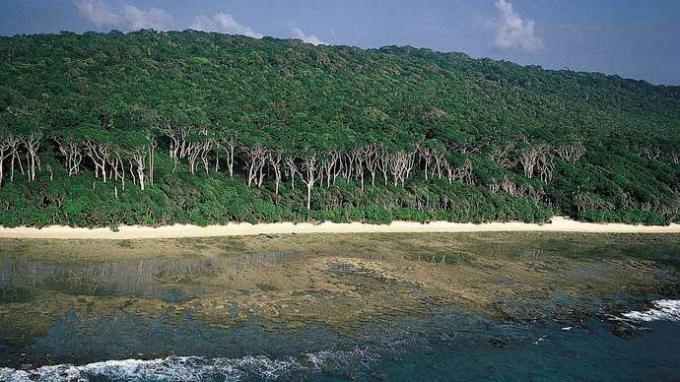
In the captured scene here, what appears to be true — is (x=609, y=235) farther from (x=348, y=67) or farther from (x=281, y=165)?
(x=348, y=67)

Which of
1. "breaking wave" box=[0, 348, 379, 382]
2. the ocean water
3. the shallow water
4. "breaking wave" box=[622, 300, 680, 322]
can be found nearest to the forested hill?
the shallow water

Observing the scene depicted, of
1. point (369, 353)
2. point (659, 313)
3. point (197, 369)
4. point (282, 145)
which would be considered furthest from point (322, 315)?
point (282, 145)

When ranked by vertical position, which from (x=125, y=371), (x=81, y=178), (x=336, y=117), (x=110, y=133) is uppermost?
(x=336, y=117)

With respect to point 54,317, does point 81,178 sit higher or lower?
higher

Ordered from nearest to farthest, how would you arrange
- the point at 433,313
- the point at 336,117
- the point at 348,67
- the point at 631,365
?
1. the point at 631,365
2. the point at 433,313
3. the point at 336,117
4. the point at 348,67

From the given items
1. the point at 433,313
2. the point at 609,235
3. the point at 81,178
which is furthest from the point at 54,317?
the point at 609,235

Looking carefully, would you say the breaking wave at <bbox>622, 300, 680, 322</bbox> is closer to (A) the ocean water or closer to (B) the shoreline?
(A) the ocean water

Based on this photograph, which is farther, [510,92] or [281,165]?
[510,92]

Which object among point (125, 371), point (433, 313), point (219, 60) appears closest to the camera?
point (125, 371)
